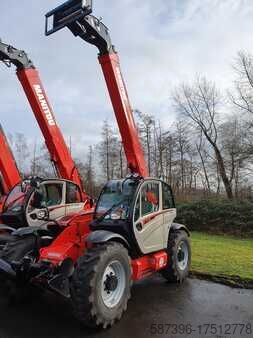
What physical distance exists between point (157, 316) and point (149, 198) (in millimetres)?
2221

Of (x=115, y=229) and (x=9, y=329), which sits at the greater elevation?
(x=115, y=229)

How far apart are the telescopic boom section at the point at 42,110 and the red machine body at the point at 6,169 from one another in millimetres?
1400

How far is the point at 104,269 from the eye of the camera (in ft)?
18.3

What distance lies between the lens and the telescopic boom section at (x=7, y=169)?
11.4m

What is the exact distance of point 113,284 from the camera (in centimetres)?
587

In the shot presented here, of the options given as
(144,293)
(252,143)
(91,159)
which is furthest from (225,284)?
(91,159)

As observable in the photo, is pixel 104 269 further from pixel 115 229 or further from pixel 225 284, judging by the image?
pixel 225 284

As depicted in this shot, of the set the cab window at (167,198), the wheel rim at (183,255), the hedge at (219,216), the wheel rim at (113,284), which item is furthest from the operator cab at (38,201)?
the hedge at (219,216)

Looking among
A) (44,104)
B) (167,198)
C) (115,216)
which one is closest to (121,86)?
(44,104)

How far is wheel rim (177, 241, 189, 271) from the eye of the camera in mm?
8438

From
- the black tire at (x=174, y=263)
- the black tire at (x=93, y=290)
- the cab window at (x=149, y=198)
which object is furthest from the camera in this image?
the black tire at (x=174, y=263)

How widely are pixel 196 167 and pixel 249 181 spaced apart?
334 inches

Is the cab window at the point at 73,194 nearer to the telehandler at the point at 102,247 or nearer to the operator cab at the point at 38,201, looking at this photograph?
the operator cab at the point at 38,201

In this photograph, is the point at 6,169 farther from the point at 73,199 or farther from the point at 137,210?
the point at 137,210
